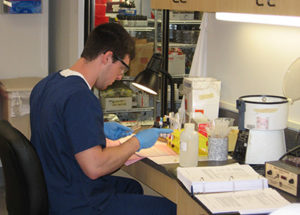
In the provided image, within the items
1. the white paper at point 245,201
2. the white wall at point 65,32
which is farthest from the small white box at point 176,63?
the white paper at point 245,201

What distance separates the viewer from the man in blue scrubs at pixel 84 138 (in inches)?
84.5

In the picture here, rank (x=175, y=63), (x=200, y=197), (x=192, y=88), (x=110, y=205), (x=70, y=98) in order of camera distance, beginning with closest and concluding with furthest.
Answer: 1. (x=200, y=197)
2. (x=70, y=98)
3. (x=110, y=205)
4. (x=192, y=88)
5. (x=175, y=63)

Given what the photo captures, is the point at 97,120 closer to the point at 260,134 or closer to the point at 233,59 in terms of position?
the point at 260,134

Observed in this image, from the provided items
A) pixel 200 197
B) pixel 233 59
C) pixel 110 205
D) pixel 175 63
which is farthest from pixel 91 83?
pixel 175 63

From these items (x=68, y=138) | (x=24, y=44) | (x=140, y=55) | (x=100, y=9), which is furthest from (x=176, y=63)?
(x=68, y=138)

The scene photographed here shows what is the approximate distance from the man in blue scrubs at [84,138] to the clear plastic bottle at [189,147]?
19 centimetres

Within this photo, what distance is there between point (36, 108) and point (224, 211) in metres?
0.99

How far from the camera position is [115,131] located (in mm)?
2906

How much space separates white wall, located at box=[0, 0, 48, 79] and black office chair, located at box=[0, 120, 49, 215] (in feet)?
8.36

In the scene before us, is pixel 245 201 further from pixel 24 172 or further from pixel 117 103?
pixel 117 103

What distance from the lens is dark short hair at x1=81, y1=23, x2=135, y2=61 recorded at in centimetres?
238

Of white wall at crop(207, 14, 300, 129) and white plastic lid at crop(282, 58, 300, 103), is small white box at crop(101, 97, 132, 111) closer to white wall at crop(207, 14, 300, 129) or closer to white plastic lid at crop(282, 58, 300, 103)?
white wall at crop(207, 14, 300, 129)

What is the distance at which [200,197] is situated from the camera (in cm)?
200

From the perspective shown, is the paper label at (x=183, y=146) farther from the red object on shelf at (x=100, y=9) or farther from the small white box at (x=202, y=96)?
the red object on shelf at (x=100, y=9)
